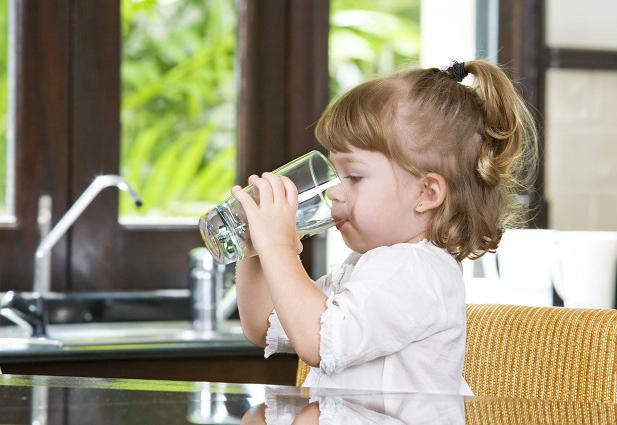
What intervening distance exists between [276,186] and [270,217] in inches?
1.3

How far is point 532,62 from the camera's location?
251 cm

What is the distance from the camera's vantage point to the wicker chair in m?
1.09

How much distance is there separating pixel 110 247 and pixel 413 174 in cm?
149

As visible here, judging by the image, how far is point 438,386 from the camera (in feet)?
3.56

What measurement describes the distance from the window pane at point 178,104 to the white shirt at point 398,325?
151 cm

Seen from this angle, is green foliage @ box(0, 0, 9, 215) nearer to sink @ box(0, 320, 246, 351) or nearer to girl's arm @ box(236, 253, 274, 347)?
sink @ box(0, 320, 246, 351)

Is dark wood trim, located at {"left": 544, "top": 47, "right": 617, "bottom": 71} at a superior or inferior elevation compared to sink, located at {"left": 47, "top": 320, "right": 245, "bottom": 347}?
superior

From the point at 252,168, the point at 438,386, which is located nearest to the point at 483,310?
the point at 438,386

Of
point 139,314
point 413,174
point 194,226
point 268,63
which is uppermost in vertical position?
point 268,63

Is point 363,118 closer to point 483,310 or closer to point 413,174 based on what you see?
point 413,174

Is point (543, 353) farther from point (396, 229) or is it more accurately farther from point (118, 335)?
point (118, 335)

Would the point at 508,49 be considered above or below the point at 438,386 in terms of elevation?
above

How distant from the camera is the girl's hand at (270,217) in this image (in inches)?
Result: 41.3

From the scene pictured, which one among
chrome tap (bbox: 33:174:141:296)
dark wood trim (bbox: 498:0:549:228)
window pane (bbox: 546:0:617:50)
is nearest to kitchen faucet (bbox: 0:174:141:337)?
chrome tap (bbox: 33:174:141:296)
